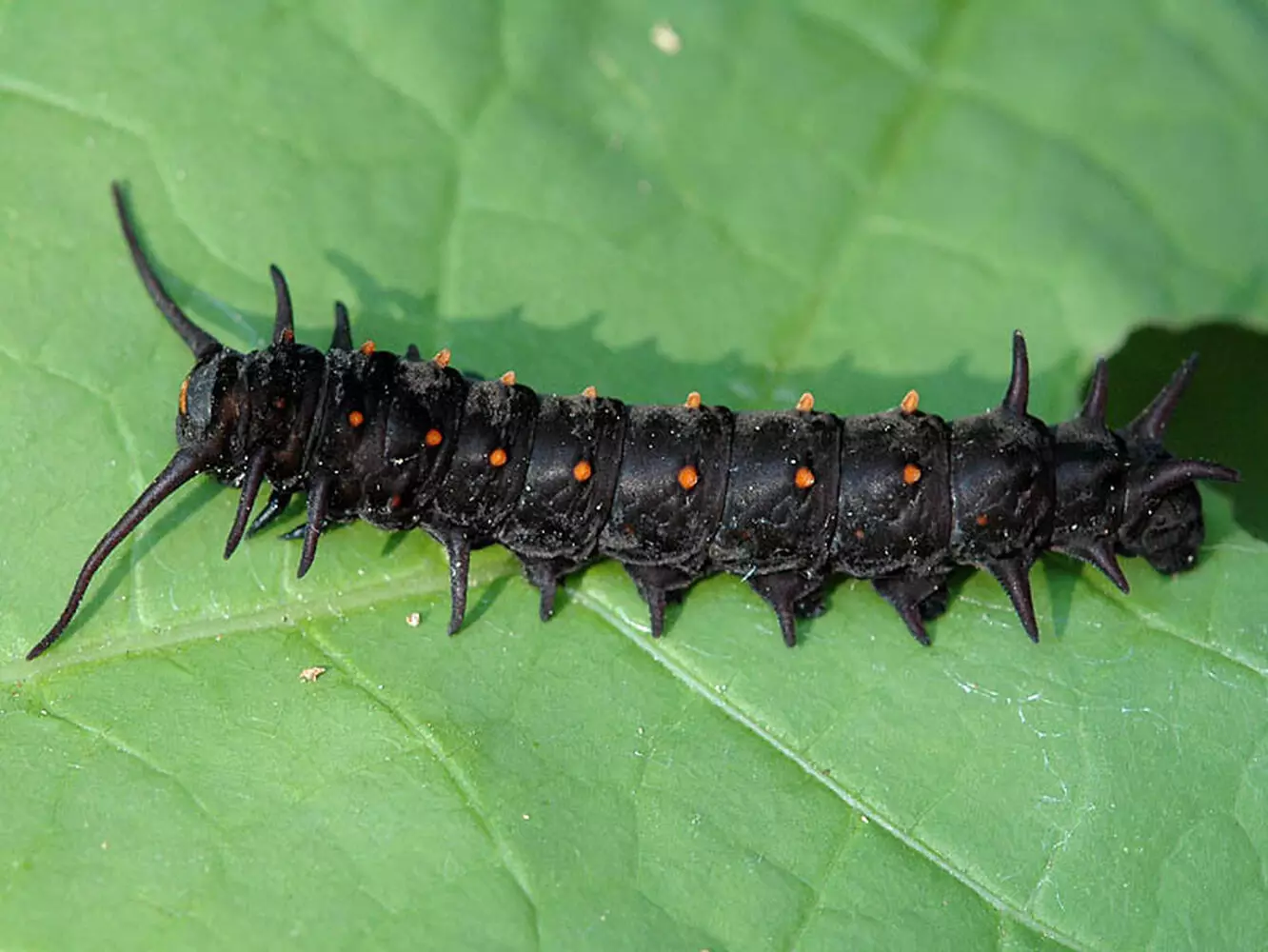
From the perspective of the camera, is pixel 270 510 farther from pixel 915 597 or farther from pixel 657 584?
pixel 915 597

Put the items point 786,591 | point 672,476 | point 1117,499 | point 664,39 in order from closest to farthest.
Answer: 1. point 672,476
2. point 786,591
3. point 1117,499
4. point 664,39

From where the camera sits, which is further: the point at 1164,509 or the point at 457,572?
the point at 1164,509

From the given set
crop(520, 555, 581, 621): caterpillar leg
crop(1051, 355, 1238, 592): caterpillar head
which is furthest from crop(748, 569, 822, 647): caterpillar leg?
crop(1051, 355, 1238, 592): caterpillar head

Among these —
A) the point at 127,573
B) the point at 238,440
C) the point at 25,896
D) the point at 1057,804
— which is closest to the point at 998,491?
the point at 1057,804

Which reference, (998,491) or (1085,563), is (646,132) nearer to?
(998,491)

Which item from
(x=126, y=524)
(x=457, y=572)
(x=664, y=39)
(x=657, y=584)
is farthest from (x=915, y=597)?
(x=126, y=524)
